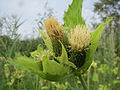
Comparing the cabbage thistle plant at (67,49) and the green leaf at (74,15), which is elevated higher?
the green leaf at (74,15)

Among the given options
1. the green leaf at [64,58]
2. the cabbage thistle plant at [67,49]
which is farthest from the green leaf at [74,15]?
the green leaf at [64,58]

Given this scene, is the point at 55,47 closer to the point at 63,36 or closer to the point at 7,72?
the point at 63,36

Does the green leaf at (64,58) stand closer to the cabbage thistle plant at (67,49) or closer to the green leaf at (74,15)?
the cabbage thistle plant at (67,49)

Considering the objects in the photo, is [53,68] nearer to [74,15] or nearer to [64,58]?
[64,58]

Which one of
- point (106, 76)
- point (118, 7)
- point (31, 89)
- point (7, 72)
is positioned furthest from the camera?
point (118, 7)

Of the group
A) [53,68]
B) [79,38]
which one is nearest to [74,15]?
[79,38]

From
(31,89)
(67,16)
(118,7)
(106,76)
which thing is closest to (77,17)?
(67,16)
